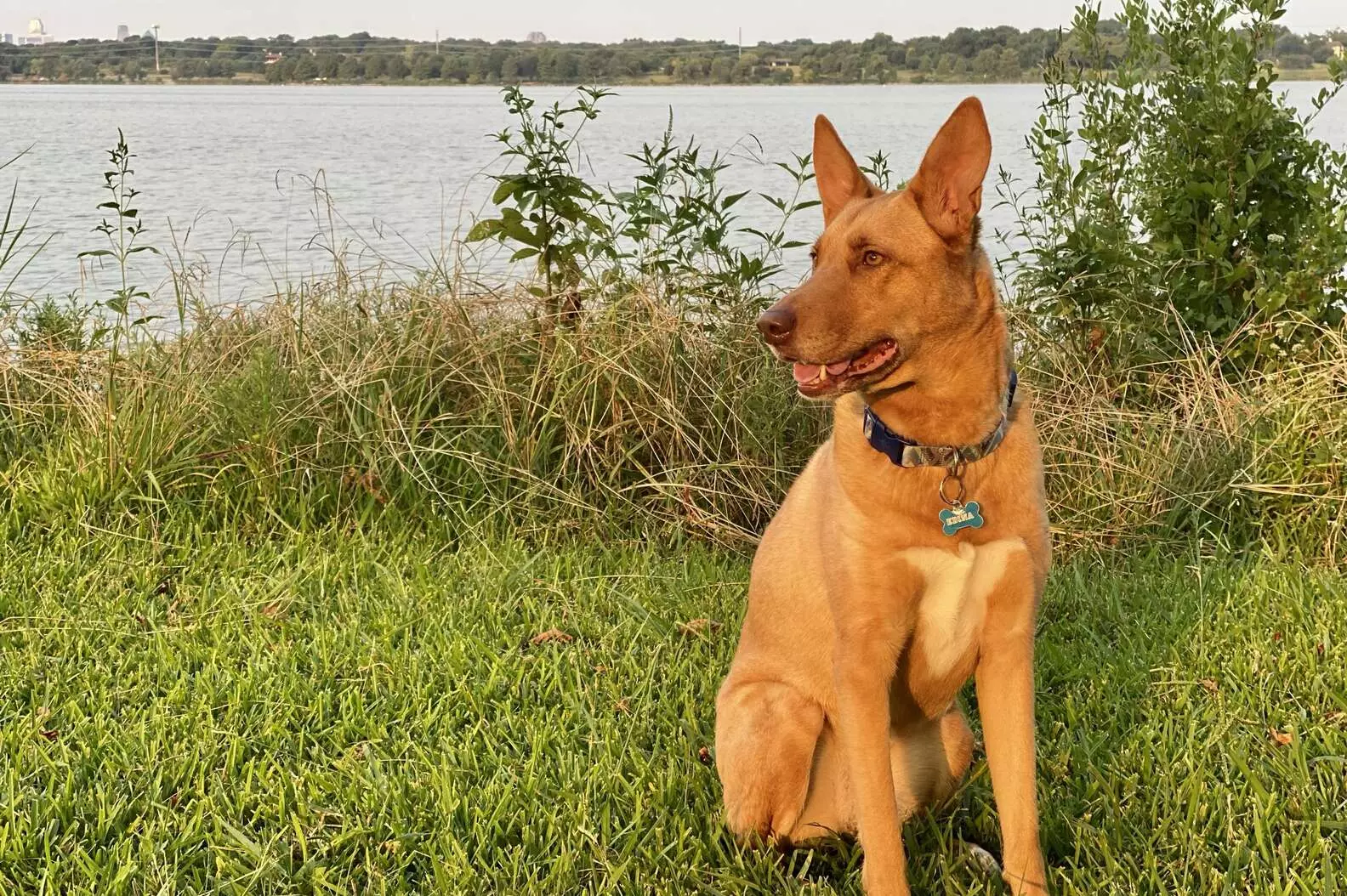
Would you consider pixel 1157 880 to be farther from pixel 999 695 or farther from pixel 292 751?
pixel 292 751

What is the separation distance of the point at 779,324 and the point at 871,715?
0.88m

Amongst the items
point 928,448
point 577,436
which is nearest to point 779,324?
point 928,448

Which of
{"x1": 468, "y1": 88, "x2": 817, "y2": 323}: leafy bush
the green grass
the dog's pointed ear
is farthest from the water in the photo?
the dog's pointed ear

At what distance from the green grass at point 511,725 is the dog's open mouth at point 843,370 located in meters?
1.14

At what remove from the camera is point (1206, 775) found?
10.5ft

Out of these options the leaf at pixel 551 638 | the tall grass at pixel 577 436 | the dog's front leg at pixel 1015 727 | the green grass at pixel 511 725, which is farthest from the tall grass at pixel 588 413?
the dog's front leg at pixel 1015 727

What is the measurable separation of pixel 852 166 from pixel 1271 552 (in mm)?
2794

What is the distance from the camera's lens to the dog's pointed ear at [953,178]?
2.73m

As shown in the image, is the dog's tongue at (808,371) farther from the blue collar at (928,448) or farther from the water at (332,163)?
the water at (332,163)

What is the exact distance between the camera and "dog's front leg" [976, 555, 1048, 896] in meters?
2.71

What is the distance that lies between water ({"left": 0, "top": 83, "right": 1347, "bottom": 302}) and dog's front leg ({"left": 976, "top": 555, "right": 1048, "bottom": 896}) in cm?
449

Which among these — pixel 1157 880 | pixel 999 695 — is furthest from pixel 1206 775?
pixel 999 695

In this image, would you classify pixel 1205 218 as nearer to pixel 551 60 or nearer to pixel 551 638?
pixel 551 638

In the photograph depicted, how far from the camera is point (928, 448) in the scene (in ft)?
9.09
